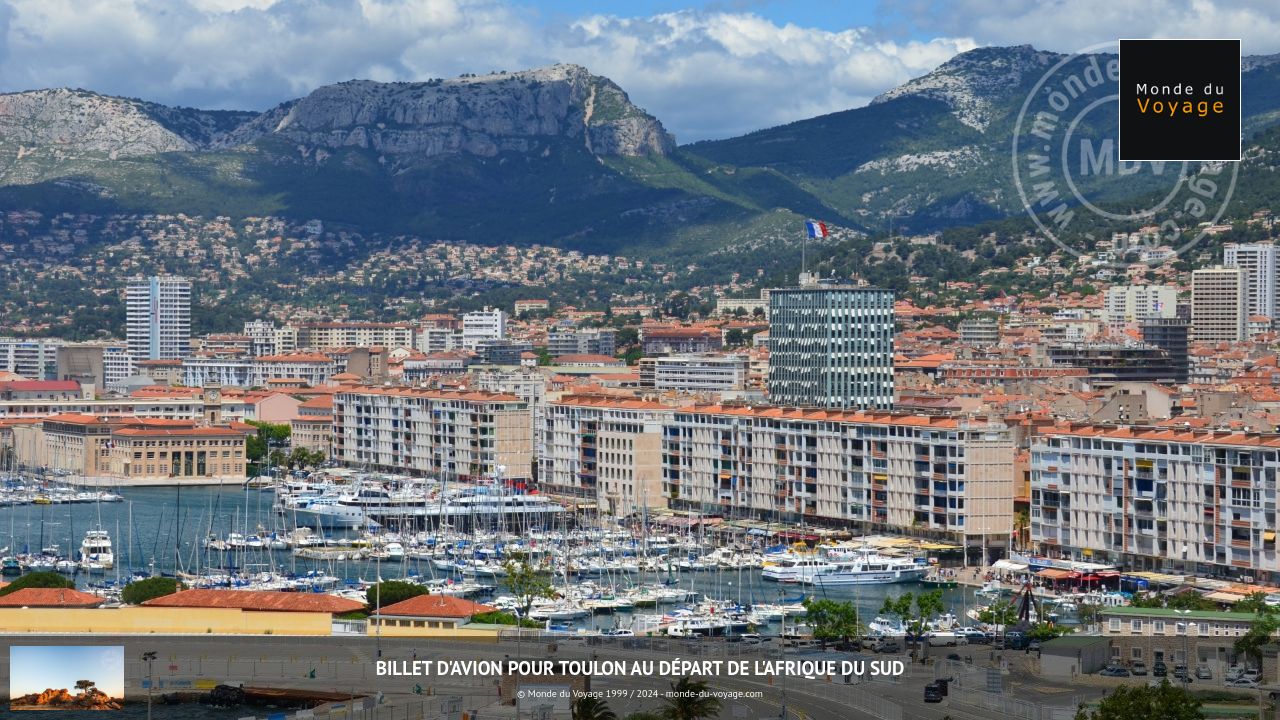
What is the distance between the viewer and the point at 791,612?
59062 millimetres

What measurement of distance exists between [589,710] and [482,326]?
487ft

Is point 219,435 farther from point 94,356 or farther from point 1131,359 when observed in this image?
point 94,356

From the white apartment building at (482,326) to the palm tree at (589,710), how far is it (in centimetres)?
14372

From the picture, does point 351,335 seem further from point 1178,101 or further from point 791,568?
point 1178,101

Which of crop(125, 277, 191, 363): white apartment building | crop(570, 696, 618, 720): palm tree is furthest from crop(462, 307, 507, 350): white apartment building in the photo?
crop(570, 696, 618, 720): palm tree

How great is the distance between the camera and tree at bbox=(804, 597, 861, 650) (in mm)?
50784

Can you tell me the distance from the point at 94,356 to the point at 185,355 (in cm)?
1408

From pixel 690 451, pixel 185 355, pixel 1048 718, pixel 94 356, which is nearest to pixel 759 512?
pixel 690 451

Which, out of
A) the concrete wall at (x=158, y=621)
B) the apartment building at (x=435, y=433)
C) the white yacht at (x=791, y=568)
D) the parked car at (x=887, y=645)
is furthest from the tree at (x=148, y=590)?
the apartment building at (x=435, y=433)

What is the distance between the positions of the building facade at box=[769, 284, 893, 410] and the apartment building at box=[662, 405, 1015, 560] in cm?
736

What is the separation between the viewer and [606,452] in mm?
86688

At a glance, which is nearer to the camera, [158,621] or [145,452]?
[158,621]

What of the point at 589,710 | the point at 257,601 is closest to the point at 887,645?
the point at 257,601

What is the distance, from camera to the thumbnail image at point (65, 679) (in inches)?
1483
